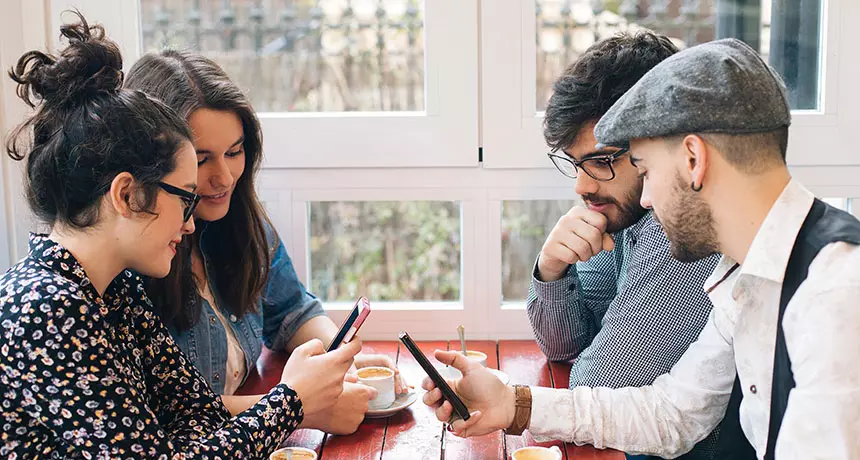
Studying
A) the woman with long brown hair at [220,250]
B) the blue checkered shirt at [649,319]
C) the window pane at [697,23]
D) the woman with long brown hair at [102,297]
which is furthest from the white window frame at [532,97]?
the woman with long brown hair at [102,297]

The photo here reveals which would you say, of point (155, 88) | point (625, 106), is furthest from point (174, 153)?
point (625, 106)

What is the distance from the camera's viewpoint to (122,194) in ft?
4.51

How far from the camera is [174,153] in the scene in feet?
4.73

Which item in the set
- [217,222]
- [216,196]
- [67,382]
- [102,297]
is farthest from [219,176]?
[67,382]

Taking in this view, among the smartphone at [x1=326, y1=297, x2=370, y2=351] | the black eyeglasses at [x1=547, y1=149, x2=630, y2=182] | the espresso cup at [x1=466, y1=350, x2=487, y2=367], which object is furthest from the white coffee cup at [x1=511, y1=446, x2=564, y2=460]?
the black eyeglasses at [x1=547, y1=149, x2=630, y2=182]

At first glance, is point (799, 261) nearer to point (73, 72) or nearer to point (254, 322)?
point (73, 72)

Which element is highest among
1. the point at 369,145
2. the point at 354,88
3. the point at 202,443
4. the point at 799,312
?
the point at 354,88

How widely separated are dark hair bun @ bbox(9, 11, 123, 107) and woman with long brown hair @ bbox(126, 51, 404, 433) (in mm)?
319

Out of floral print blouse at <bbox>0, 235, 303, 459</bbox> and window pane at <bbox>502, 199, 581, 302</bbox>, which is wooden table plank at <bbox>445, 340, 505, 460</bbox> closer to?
floral print blouse at <bbox>0, 235, 303, 459</bbox>

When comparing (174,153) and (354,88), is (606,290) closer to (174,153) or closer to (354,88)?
(354,88)

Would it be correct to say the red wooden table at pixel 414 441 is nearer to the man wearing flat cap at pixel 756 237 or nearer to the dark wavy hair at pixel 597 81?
the man wearing flat cap at pixel 756 237

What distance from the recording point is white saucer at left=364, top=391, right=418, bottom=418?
5.92 ft

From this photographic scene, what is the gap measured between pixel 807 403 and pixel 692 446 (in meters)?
0.49

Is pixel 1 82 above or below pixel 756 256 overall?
above
